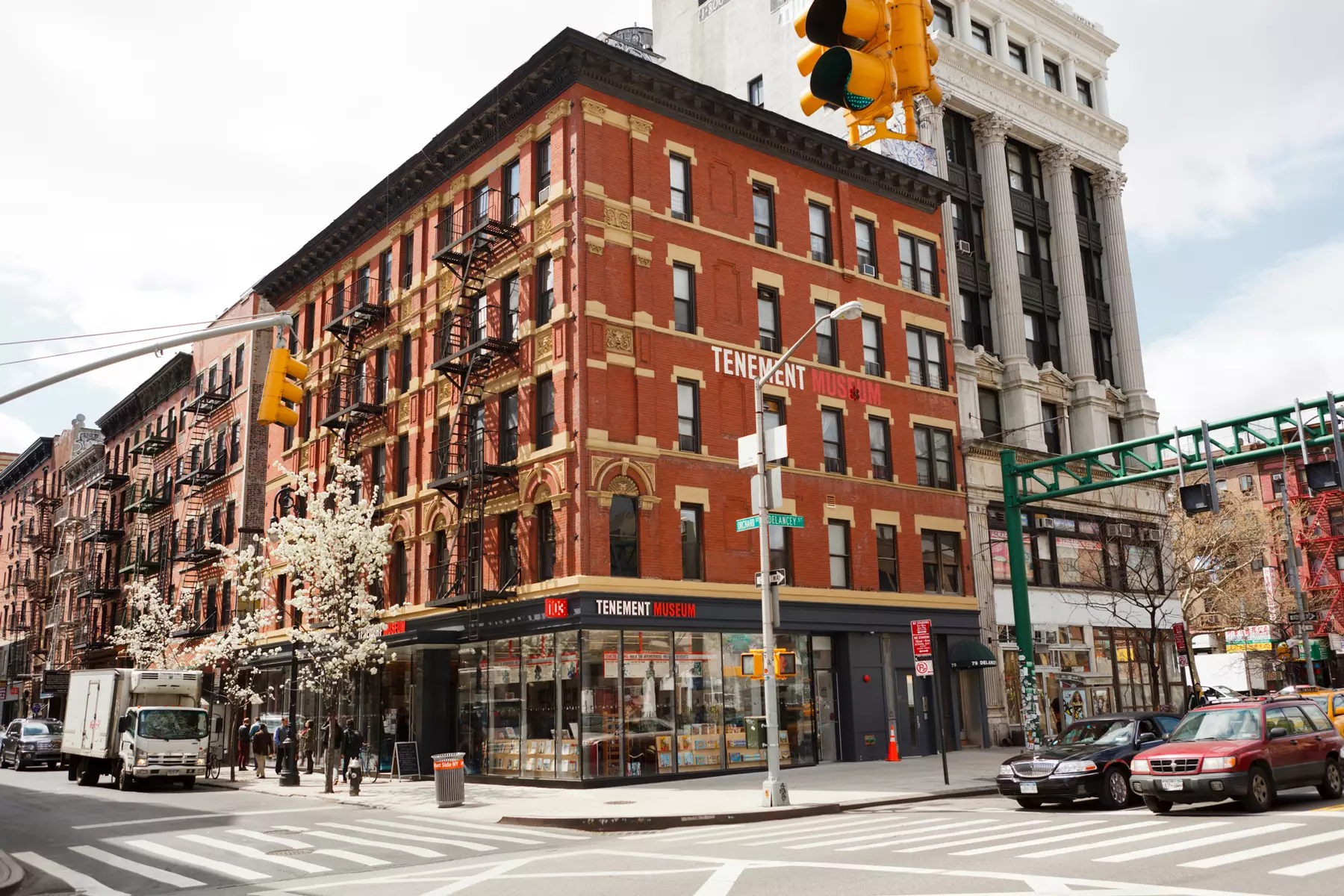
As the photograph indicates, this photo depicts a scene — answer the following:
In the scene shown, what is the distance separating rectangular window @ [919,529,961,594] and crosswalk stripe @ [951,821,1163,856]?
20.4m

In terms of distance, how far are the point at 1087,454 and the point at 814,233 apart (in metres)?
11.8

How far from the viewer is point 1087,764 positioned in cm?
1847

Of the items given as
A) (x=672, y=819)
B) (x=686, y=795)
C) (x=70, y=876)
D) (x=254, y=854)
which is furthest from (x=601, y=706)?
(x=70, y=876)

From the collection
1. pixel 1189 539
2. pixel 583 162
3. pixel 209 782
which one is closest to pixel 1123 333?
pixel 1189 539

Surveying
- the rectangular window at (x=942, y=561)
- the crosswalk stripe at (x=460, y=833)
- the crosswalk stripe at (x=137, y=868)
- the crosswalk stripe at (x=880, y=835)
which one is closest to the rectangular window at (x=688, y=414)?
the rectangular window at (x=942, y=561)

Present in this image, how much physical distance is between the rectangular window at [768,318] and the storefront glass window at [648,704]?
33.2 feet

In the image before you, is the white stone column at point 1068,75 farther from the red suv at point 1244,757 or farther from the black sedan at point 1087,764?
the red suv at point 1244,757

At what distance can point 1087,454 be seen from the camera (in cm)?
2947

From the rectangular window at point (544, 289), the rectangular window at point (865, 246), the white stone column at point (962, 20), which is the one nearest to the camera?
the rectangular window at point (544, 289)

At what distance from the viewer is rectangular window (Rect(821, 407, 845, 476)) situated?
3397 cm

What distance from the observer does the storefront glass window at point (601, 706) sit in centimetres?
2681

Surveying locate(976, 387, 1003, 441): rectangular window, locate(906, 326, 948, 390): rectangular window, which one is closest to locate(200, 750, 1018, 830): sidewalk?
locate(906, 326, 948, 390): rectangular window

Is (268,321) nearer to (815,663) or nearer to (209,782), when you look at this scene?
(815,663)

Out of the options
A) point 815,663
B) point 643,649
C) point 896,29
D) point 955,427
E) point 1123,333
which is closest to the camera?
point 896,29
